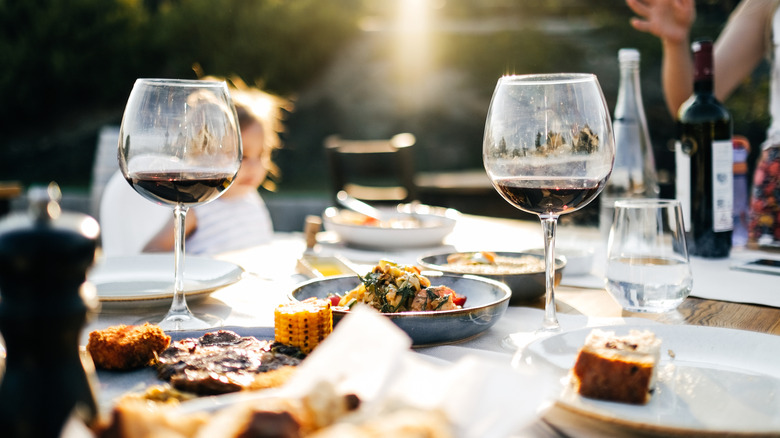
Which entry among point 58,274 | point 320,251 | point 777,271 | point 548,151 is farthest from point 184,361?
point 777,271

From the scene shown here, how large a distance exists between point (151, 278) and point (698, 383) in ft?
3.43

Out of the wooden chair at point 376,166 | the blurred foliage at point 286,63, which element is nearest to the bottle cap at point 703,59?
the wooden chair at point 376,166

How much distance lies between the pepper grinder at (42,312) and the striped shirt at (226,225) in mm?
2055

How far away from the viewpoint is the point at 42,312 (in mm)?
508

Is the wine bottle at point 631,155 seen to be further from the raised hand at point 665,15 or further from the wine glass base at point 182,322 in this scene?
the wine glass base at point 182,322

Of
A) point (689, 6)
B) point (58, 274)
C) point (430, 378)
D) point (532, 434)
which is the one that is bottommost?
point (532, 434)

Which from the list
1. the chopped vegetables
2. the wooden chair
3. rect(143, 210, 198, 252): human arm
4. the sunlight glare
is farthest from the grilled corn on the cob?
the sunlight glare

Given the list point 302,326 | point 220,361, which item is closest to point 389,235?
point 302,326

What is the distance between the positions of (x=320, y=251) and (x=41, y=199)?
1362 mm

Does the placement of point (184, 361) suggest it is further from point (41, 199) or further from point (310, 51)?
point (310, 51)

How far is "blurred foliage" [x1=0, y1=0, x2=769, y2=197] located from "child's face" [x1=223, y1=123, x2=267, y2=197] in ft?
22.9

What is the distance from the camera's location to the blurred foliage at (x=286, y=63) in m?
9.90

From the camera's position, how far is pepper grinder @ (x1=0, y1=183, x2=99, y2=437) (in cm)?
49

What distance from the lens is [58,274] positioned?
19.6 inches
